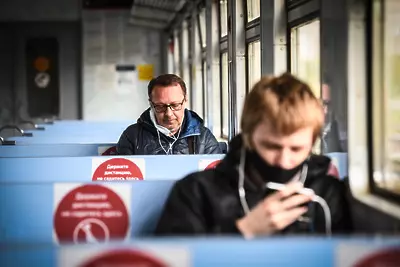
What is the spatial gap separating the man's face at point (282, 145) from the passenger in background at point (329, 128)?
3.29ft

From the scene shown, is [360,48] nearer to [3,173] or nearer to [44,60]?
[3,173]

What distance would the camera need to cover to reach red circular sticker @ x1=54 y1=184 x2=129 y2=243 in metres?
2.77

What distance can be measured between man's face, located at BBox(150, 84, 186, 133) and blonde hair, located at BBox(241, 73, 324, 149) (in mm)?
2390

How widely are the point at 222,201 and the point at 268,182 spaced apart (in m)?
0.15

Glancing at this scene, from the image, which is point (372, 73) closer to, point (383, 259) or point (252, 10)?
point (383, 259)

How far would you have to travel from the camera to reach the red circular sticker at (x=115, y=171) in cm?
401

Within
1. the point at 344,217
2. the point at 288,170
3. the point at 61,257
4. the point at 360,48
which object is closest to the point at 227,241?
the point at 61,257

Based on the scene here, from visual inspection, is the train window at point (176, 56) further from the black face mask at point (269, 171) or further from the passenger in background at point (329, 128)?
the black face mask at point (269, 171)

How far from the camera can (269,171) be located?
2.34 metres

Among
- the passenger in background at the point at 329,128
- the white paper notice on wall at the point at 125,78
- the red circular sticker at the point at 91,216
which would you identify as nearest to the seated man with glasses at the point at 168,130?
the passenger in background at the point at 329,128

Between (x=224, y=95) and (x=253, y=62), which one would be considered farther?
(x=224, y=95)

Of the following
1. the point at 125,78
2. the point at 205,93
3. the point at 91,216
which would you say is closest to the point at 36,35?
the point at 125,78

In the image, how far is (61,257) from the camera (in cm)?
166

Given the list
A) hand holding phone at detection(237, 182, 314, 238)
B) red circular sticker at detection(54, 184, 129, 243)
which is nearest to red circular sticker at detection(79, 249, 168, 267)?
hand holding phone at detection(237, 182, 314, 238)
